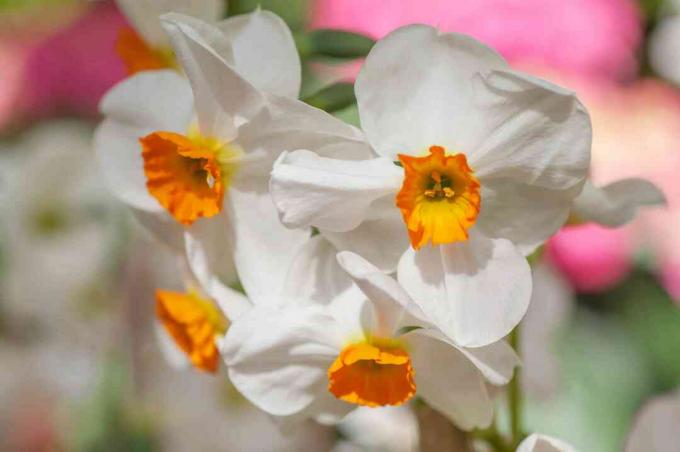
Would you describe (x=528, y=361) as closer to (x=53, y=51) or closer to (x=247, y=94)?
(x=247, y=94)

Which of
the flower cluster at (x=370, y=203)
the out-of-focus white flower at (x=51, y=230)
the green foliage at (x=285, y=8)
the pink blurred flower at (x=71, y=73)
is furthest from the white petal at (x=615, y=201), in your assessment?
the pink blurred flower at (x=71, y=73)

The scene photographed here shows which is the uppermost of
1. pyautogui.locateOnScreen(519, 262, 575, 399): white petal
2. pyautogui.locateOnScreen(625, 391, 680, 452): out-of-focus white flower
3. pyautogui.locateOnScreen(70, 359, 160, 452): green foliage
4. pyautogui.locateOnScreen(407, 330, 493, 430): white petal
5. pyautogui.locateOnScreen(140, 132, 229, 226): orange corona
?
pyautogui.locateOnScreen(140, 132, 229, 226): orange corona

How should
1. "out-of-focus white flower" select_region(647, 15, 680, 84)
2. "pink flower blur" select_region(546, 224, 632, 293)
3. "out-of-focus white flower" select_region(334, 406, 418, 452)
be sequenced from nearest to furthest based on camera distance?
"out-of-focus white flower" select_region(334, 406, 418, 452) → "pink flower blur" select_region(546, 224, 632, 293) → "out-of-focus white flower" select_region(647, 15, 680, 84)

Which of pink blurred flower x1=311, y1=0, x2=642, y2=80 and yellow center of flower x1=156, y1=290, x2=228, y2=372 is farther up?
yellow center of flower x1=156, y1=290, x2=228, y2=372

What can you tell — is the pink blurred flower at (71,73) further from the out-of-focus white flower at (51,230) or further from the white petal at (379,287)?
the white petal at (379,287)

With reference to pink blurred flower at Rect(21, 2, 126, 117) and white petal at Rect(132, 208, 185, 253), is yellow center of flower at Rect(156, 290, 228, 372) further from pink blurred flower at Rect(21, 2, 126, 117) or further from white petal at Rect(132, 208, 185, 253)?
pink blurred flower at Rect(21, 2, 126, 117)

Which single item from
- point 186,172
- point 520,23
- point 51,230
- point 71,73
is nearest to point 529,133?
point 186,172

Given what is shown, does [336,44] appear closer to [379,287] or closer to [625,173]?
[379,287]

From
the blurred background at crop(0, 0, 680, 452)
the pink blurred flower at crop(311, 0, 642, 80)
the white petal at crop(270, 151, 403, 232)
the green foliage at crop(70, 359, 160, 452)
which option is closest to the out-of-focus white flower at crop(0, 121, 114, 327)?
the blurred background at crop(0, 0, 680, 452)
